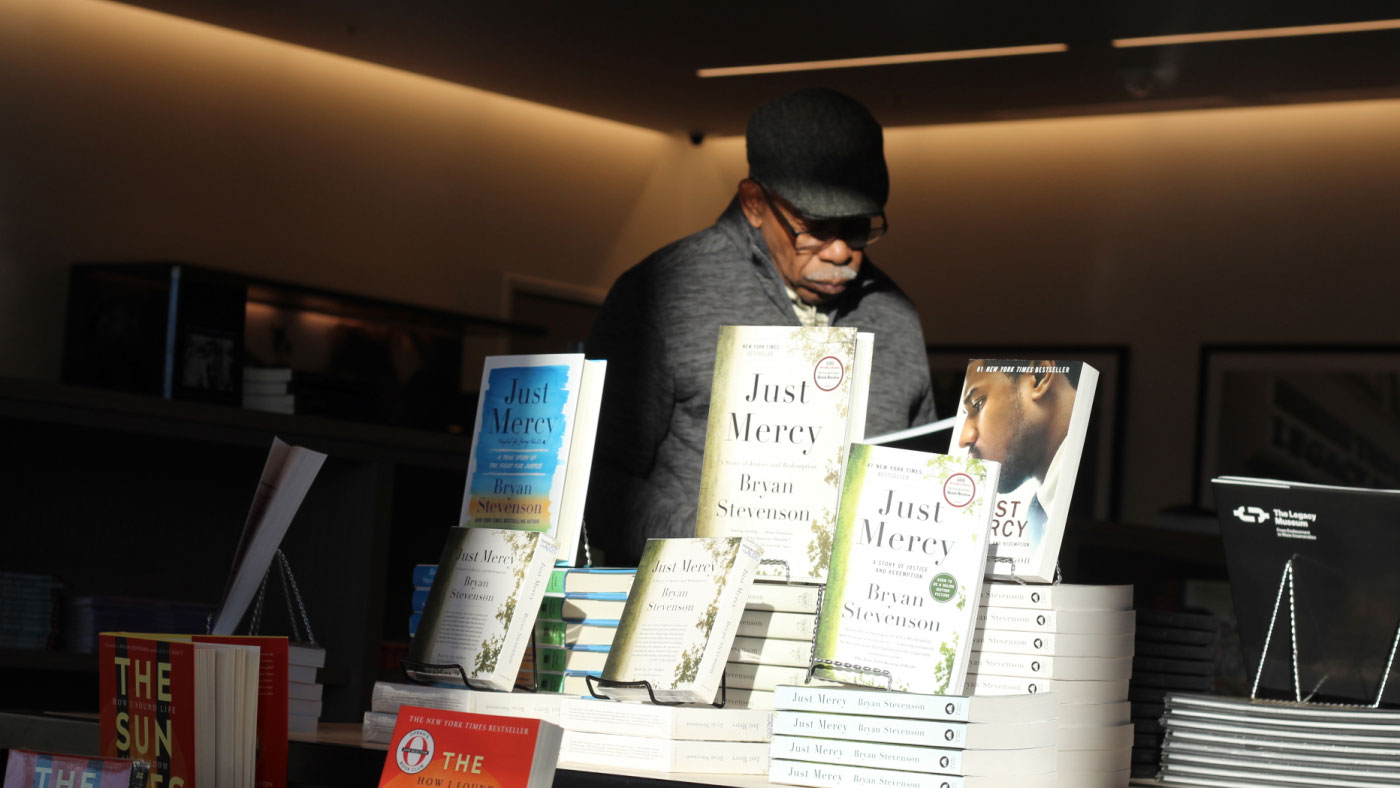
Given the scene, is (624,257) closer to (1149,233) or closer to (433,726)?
(1149,233)

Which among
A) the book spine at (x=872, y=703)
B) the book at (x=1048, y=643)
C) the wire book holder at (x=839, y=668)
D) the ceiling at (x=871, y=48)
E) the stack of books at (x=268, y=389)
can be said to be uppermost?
the ceiling at (x=871, y=48)

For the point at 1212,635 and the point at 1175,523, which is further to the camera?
the point at 1175,523

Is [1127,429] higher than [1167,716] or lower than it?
higher

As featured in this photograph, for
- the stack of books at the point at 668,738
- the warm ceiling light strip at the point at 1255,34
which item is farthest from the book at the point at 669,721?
the warm ceiling light strip at the point at 1255,34

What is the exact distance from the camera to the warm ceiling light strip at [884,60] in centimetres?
638

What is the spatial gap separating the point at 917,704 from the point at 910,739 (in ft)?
0.11

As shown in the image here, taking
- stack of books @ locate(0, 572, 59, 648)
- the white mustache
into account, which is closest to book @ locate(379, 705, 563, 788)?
the white mustache

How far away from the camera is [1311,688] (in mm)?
A: 1952

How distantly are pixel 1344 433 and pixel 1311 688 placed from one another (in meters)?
5.41

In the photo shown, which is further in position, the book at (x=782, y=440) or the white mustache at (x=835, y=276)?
the white mustache at (x=835, y=276)

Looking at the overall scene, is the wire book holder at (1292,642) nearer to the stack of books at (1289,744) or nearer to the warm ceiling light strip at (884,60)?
the stack of books at (1289,744)

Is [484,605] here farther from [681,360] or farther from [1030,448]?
[681,360]

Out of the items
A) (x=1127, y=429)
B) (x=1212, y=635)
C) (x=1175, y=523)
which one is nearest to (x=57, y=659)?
(x=1212, y=635)

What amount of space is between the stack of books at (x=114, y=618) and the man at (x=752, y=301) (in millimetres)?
1586
